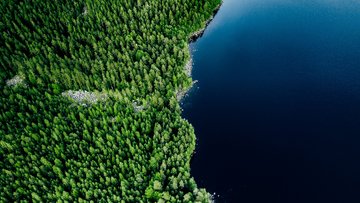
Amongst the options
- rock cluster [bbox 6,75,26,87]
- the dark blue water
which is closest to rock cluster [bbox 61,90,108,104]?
rock cluster [bbox 6,75,26,87]

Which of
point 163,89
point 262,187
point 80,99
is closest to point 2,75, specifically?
point 80,99

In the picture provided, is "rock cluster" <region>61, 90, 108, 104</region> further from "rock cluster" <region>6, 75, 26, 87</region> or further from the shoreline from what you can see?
the shoreline

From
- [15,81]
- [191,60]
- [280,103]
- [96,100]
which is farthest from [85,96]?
[280,103]

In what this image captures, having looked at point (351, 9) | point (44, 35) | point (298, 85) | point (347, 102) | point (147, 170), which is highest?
point (351, 9)

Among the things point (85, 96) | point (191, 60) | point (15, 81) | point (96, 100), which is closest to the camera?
point (96, 100)

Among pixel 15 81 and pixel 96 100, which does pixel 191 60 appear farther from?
pixel 15 81

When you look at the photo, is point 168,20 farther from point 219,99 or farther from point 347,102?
point 347,102

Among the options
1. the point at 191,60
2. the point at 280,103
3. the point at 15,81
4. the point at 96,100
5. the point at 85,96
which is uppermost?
the point at 191,60
